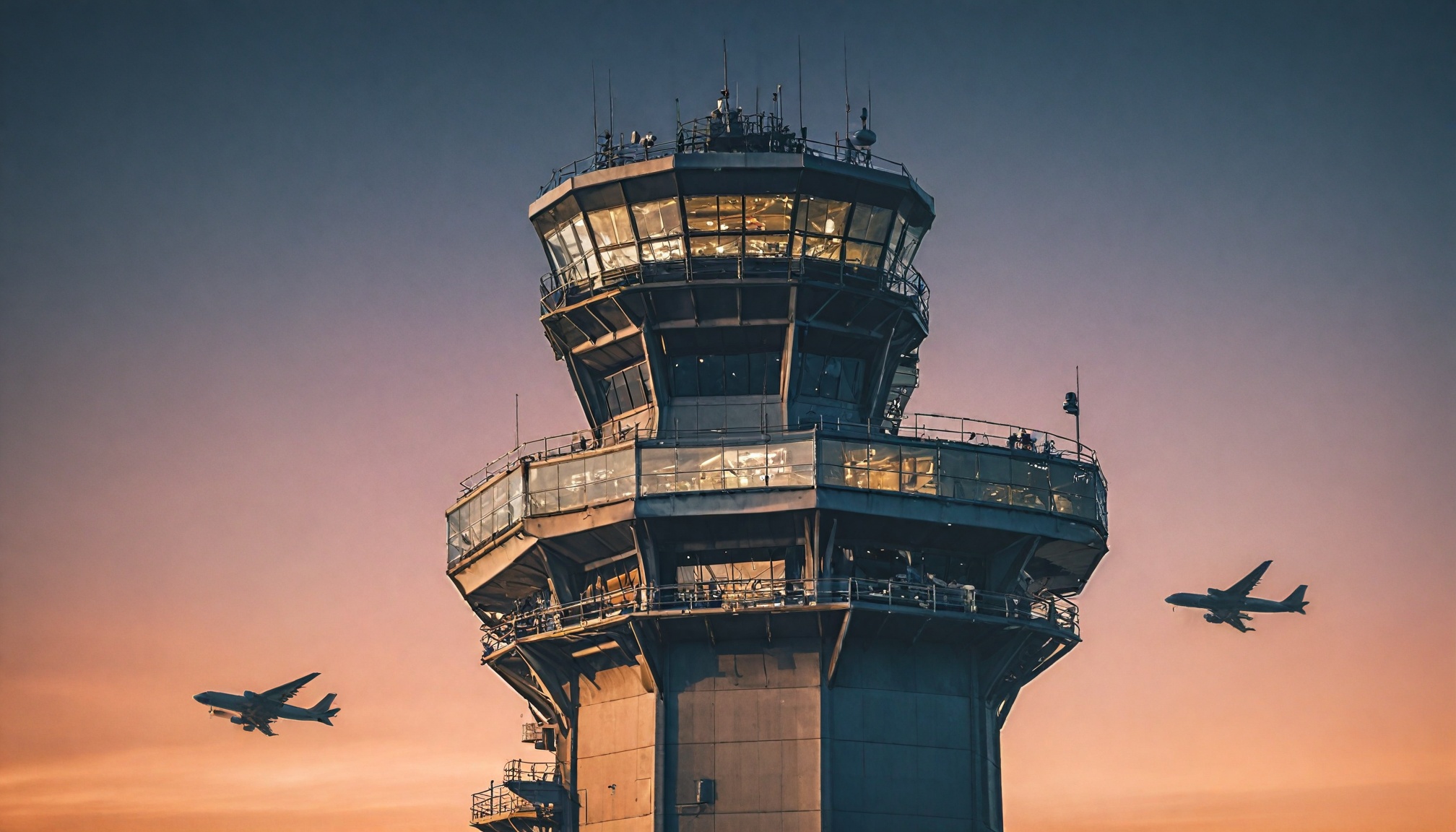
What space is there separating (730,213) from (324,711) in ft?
200

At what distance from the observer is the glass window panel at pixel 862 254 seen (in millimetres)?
79062

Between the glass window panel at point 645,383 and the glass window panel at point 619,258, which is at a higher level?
the glass window panel at point 619,258

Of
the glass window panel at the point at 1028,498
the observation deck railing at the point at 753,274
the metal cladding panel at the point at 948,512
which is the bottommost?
the metal cladding panel at the point at 948,512

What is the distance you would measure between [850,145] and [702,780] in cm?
2861

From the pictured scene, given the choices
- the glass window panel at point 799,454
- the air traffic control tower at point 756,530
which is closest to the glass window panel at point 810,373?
the air traffic control tower at point 756,530

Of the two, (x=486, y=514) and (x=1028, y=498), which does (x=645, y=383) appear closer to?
(x=486, y=514)

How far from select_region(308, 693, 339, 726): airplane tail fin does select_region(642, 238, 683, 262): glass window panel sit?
187 ft

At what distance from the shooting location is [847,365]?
8075 centimetres

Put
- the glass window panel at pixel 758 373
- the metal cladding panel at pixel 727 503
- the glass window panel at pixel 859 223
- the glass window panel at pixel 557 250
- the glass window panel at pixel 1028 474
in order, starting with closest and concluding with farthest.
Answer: the metal cladding panel at pixel 727 503 < the glass window panel at pixel 1028 474 < the glass window panel at pixel 859 223 < the glass window panel at pixel 758 373 < the glass window panel at pixel 557 250

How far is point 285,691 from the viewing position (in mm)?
116688

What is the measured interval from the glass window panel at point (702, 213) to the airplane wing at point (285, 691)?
53707mm

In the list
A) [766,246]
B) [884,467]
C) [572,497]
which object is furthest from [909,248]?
[572,497]

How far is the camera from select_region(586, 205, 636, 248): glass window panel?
259 ft

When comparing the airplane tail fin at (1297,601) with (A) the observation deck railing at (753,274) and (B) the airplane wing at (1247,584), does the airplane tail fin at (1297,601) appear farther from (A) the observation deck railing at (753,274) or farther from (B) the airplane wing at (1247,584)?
(A) the observation deck railing at (753,274)
